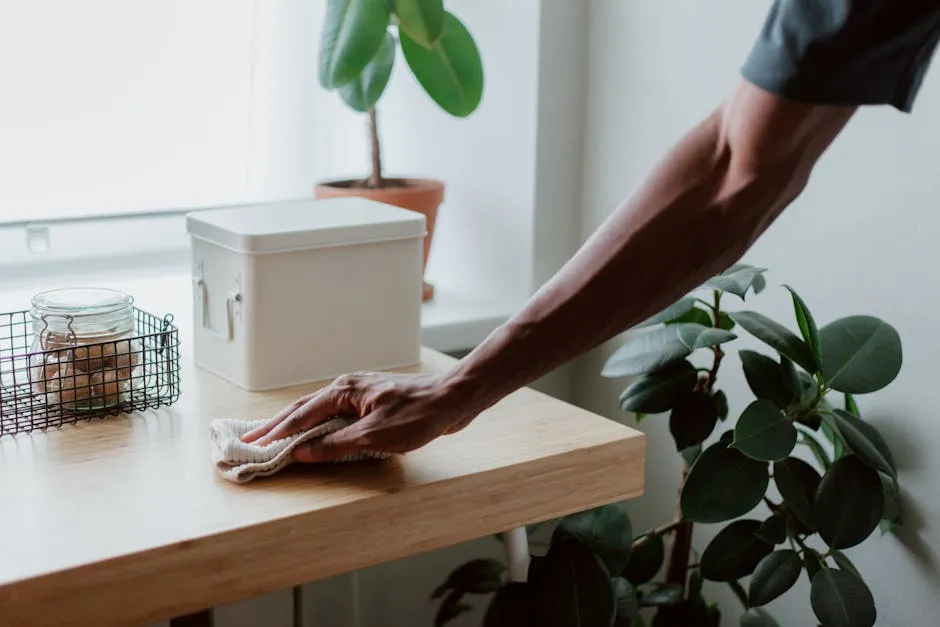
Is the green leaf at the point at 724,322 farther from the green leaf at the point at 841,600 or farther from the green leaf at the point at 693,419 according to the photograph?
the green leaf at the point at 841,600

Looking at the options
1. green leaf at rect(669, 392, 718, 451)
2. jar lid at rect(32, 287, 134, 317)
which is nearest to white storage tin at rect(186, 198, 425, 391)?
jar lid at rect(32, 287, 134, 317)

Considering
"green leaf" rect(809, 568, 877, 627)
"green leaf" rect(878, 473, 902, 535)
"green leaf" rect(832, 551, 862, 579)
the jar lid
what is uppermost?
the jar lid

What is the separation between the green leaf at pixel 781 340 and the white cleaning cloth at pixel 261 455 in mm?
467

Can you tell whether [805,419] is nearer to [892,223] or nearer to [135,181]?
[892,223]

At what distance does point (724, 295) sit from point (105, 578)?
0.99 m

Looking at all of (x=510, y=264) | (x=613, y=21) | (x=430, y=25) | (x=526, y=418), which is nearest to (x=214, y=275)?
(x=526, y=418)

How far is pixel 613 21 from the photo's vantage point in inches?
71.9

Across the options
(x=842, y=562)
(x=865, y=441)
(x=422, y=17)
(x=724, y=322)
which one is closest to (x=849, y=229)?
(x=724, y=322)

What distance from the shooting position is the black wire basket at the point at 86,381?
1.22m

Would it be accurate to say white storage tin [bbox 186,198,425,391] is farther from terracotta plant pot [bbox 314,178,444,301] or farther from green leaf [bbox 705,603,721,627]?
green leaf [bbox 705,603,721,627]

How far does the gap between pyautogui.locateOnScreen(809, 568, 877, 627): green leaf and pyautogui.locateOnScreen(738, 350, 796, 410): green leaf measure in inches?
7.8

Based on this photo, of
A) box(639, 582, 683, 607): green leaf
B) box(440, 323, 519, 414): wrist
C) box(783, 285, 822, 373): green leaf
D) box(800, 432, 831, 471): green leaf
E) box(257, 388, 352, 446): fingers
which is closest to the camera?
box(440, 323, 519, 414): wrist

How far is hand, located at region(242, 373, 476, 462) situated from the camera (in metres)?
1.06

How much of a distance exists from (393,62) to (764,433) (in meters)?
0.77
